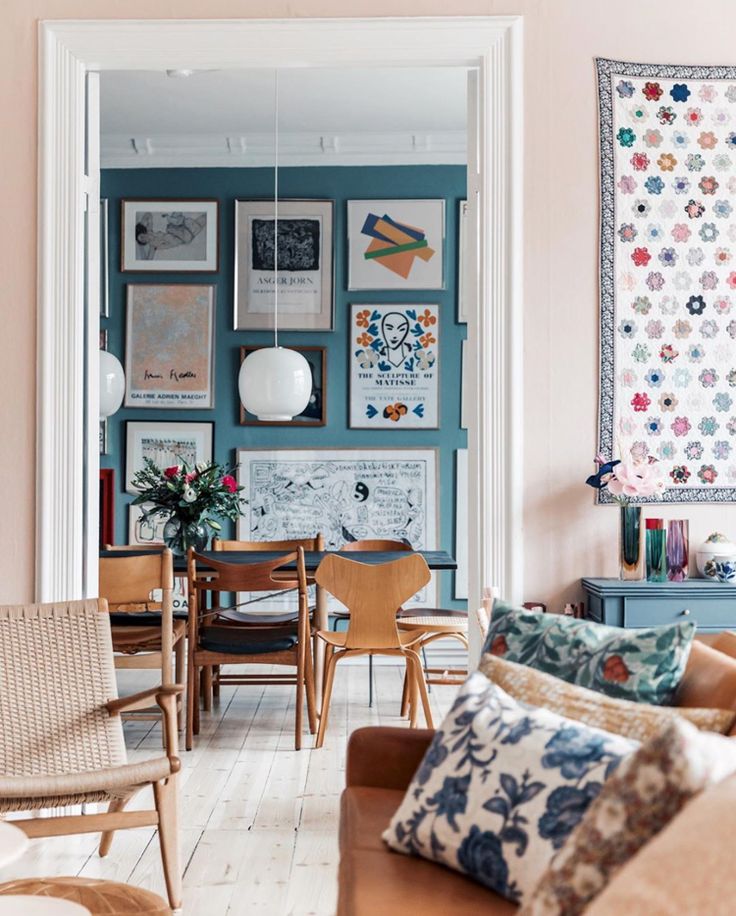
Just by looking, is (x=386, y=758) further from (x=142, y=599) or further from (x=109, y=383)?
(x=109, y=383)

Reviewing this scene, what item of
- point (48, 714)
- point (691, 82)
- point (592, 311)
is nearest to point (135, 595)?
point (48, 714)

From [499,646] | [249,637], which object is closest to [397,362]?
[249,637]

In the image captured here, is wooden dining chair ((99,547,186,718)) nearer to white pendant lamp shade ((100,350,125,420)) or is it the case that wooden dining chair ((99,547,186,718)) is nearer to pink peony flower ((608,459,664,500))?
white pendant lamp shade ((100,350,125,420))

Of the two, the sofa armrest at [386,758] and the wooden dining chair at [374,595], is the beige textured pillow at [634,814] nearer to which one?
the sofa armrest at [386,758]

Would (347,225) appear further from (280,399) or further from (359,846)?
(359,846)

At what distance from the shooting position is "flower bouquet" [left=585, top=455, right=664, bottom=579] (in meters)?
3.60

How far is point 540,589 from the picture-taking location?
3719 millimetres

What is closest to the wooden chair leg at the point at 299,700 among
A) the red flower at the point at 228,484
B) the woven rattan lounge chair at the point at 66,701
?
the red flower at the point at 228,484

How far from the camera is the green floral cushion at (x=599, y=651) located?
81.8 inches

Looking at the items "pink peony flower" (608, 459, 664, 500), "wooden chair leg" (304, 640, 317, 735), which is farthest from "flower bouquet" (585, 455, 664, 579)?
"wooden chair leg" (304, 640, 317, 735)

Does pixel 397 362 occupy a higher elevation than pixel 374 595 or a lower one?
higher

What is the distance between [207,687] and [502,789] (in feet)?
12.8

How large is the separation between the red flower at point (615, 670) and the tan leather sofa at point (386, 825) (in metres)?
0.12

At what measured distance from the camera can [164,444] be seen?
6.89m
